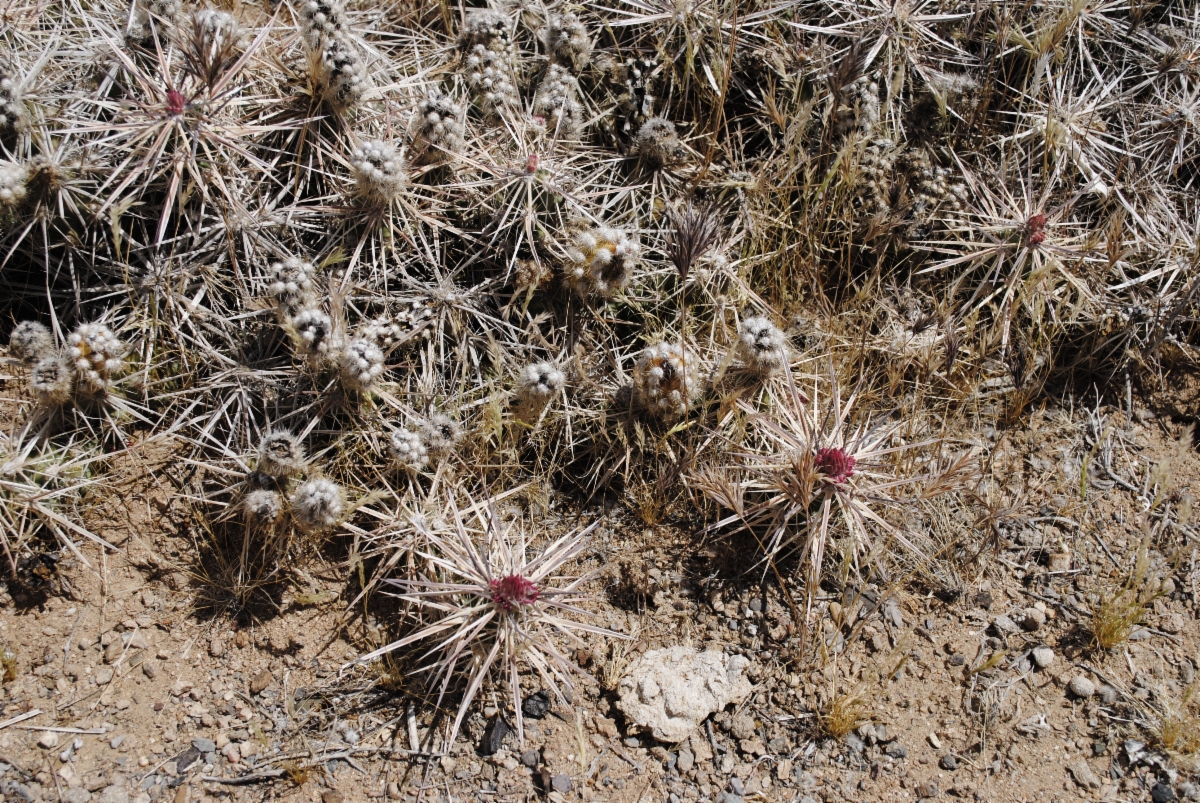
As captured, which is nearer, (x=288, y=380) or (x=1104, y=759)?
(x=1104, y=759)

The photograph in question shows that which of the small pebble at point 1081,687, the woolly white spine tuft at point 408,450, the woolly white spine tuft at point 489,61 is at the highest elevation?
the woolly white spine tuft at point 489,61

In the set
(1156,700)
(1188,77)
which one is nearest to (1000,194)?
(1188,77)

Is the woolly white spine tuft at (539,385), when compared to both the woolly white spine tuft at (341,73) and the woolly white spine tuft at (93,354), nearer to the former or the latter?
the woolly white spine tuft at (341,73)

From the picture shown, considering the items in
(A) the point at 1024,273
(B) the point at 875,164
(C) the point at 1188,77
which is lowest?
(A) the point at 1024,273

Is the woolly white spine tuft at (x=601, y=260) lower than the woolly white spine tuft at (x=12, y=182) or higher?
lower

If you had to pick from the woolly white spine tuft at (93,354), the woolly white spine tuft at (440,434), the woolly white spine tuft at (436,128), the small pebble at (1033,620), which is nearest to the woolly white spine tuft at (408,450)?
the woolly white spine tuft at (440,434)

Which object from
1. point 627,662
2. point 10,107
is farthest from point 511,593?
point 10,107

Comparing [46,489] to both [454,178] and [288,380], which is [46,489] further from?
[454,178]
